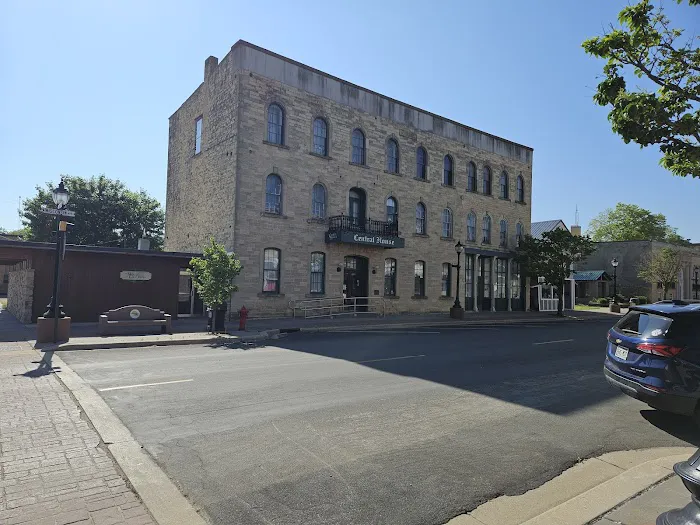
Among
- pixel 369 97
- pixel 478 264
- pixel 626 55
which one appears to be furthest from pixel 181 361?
pixel 478 264

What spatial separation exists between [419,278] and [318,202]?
8837mm

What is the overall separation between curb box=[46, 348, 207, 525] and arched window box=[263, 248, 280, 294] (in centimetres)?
1496

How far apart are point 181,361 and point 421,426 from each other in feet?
22.8

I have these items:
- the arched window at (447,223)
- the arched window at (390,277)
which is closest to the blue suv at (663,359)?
the arched window at (390,277)

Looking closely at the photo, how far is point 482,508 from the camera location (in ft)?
12.9

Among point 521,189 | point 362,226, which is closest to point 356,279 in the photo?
point 362,226

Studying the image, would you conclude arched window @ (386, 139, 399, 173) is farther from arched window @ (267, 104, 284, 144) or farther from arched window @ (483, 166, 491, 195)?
arched window @ (483, 166, 491, 195)

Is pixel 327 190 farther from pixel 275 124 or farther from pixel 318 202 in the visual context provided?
pixel 275 124

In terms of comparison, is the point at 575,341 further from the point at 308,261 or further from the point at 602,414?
the point at 308,261

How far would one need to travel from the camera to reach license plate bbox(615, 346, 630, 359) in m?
6.83

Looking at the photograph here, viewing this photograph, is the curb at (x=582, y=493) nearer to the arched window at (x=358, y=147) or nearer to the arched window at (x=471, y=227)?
the arched window at (x=358, y=147)

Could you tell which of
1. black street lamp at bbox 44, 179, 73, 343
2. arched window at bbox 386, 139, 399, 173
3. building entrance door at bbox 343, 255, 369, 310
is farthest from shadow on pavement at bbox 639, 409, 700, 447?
arched window at bbox 386, 139, 399, 173

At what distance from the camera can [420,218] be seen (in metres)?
29.2

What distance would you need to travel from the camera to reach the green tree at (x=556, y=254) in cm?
3066
